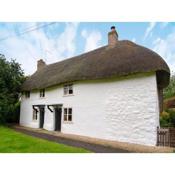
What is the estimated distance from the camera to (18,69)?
81.6ft

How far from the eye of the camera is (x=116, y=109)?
14.1 metres

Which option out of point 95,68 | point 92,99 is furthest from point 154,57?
point 92,99

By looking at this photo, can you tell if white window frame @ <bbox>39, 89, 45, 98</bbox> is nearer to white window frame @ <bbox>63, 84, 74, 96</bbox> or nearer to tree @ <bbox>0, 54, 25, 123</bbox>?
white window frame @ <bbox>63, 84, 74, 96</bbox>

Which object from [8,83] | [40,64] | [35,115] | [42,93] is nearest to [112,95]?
[42,93]

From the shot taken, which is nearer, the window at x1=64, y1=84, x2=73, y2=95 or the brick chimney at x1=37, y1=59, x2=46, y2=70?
the window at x1=64, y1=84, x2=73, y2=95

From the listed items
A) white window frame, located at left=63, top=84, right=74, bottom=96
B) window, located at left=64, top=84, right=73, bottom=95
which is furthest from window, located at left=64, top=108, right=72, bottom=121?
window, located at left=64, top=84, right=73, bottom=95

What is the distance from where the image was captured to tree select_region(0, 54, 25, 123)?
22375 mm

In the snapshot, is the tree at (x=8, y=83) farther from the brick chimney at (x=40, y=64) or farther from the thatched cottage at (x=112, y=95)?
the thatched cottage at (x=112, y=95)

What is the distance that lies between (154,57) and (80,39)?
19.7 ft

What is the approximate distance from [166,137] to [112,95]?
15.4 ft

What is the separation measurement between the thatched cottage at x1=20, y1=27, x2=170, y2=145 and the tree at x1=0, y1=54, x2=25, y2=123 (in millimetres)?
5442
